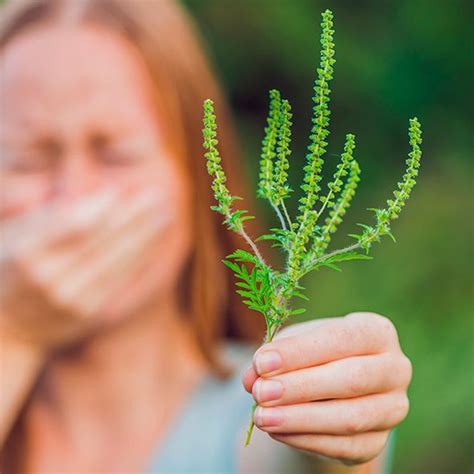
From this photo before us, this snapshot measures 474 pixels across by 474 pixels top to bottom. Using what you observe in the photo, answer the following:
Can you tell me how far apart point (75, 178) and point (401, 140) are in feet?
6.08

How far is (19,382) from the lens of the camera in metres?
1.62

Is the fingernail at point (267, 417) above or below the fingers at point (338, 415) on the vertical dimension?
below

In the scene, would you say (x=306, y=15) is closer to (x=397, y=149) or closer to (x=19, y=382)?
(x=397, y=149)

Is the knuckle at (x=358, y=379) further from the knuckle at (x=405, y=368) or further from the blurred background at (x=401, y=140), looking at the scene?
the blurred background at (x=401, y=140)

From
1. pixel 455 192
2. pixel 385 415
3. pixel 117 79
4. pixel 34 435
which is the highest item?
pixel 455 192

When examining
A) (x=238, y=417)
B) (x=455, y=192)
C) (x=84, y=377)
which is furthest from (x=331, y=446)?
(x=455, y=192)

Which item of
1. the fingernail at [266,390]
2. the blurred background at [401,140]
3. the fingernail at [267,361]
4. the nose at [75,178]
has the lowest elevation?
the fingernail at [266,390]

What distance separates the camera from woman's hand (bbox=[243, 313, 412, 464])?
707 mm

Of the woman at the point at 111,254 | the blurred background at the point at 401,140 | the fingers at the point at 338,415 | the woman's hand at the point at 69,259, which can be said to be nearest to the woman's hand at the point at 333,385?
the fingers at the point at 338,415

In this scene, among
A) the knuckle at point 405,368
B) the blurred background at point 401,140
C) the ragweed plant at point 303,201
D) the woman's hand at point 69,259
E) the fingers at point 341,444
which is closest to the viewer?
the ragweed plant at point 303,201

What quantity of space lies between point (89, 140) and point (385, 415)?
0.99 m

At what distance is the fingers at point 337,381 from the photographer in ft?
2.30

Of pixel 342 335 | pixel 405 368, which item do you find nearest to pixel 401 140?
pixel 405 368

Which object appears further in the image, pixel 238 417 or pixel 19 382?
pixel 238 417
